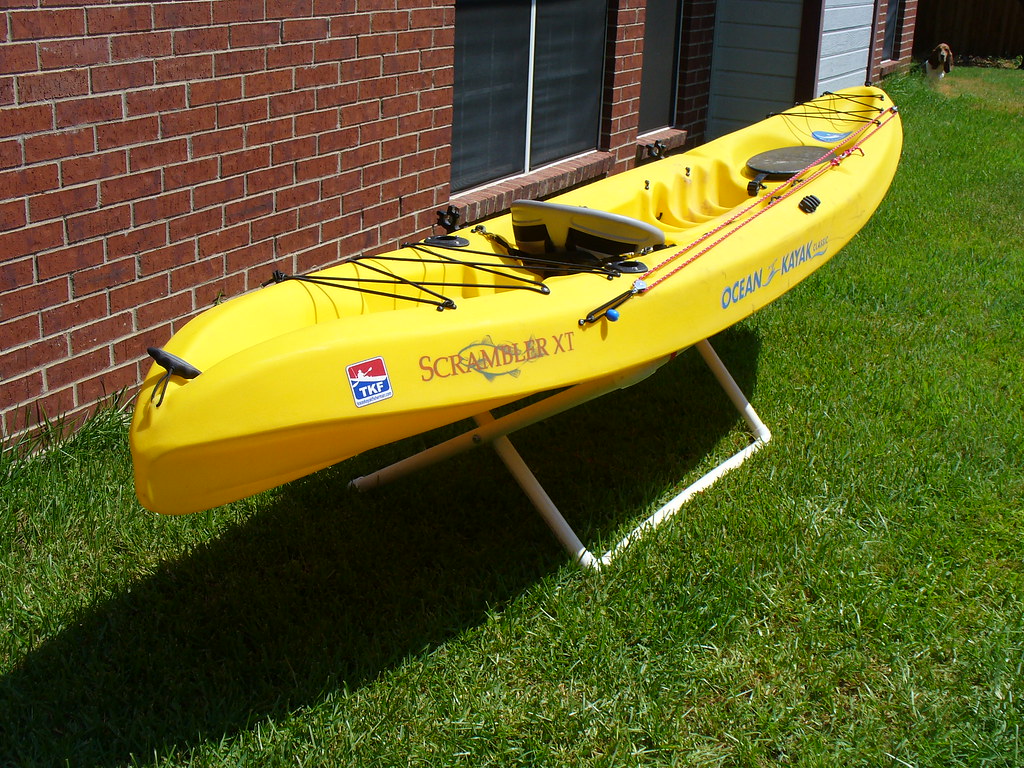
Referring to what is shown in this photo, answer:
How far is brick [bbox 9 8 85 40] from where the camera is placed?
3596 mm

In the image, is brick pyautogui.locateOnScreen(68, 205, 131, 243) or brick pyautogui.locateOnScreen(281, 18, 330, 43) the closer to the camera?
brick pyautogui.locateOnScreen(68, 205, 131, 243)

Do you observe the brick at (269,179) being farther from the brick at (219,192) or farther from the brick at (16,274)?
the brick at (16,274)

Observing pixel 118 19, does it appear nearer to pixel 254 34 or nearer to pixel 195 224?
pixel 254 34

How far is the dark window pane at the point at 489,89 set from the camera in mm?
5926

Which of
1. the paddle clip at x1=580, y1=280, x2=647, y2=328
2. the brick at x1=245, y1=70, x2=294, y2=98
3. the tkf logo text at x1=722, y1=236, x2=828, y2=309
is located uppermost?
the brick at x1=245, y1=70, x2=294, y2=98

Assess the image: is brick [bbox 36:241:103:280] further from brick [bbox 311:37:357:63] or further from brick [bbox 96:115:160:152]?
brick [bbox 311:37:357:63]

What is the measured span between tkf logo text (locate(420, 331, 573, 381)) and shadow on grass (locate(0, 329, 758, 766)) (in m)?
0.76

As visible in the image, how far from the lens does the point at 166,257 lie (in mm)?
4355

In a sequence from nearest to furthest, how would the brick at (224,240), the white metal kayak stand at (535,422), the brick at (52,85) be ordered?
the white metal kayak stand at (535,422) < the brick at (52,85) < the brick at (224,240)

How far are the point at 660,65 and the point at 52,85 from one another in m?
5.31

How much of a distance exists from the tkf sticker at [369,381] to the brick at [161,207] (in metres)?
1.71

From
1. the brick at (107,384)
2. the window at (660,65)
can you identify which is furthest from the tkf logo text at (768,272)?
the window at (660,65)

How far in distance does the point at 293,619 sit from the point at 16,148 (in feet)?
5.78

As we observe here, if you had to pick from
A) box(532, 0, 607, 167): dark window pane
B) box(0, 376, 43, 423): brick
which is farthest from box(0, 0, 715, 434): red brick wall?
box(532, 0, 607, 167): dark window pane
